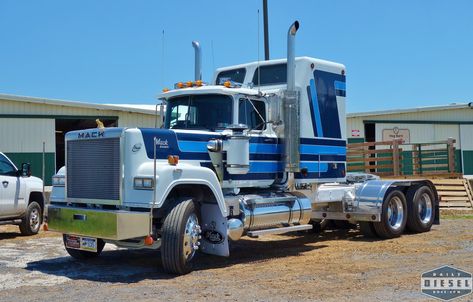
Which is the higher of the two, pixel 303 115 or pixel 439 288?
pixel 303 115

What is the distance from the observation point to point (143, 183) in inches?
328

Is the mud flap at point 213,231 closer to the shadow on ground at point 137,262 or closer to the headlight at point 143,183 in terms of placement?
the shadow on ground at point 137,262

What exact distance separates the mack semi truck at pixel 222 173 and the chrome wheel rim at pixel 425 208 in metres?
1.03

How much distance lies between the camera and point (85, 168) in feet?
29.7

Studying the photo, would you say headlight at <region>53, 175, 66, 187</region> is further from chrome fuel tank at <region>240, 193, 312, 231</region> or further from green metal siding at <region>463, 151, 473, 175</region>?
green metal siding at <region>463, 151, 473, 175</region>

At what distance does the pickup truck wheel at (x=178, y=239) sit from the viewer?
838 cm

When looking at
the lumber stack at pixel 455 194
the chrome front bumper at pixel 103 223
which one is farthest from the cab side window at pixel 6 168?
the lumber stack at pixel 455 194

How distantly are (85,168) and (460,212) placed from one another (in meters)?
12.7

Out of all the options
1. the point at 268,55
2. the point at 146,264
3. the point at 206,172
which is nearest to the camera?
the point at 206,172

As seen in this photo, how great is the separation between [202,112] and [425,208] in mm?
6812

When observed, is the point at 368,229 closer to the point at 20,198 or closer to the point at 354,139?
the point at 20,198

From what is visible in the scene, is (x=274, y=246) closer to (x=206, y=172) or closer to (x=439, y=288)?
(x=206, y=172)

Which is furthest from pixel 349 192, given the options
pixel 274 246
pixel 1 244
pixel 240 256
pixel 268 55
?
pixel 268 55

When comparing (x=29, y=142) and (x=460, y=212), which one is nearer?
(x=460, y=212)
